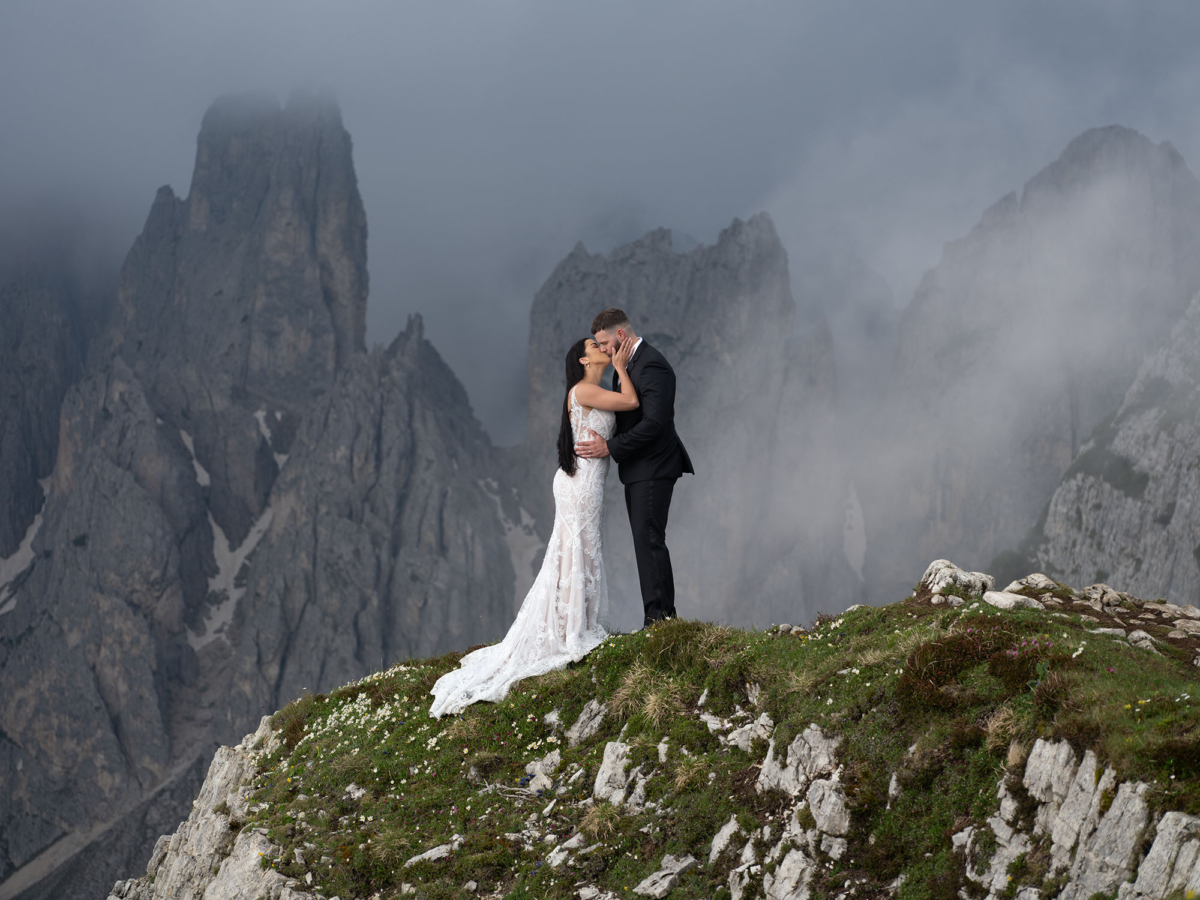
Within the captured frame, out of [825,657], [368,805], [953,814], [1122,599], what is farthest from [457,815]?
[1122,599]

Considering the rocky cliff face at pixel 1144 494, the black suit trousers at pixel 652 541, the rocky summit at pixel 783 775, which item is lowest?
the rocky summit at pixel 783 775

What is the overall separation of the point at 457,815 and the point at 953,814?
7.29 metres

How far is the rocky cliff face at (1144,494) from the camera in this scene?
150 meters

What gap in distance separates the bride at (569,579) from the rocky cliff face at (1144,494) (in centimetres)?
15608

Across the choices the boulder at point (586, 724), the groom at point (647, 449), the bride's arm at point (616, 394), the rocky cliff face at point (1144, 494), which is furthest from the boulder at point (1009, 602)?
the rocky cliff face at point (1144, 494)

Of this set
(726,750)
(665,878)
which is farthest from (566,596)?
(665,878)

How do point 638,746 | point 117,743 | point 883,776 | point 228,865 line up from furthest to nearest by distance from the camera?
point 117,743
point 228,865
point 638,746
point 883,776

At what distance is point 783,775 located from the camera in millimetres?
10328

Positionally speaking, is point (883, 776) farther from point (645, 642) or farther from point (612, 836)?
point (645, 642)

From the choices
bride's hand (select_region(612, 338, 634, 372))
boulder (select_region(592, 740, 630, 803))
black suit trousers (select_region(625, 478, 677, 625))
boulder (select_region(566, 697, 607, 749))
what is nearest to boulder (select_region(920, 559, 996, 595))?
black suit trousers (select_region(625, 478, 677, 625))

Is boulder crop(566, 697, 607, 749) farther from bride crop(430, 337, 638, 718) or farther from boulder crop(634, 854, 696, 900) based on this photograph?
boulder crop(634, 854, 696, 900)

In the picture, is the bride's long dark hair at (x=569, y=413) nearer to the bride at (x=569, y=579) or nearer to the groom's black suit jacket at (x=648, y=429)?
the bride at (x=569, y=579)

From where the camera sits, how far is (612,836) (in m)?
11.0

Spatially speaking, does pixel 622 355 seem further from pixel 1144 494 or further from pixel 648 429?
pixel 1144 494
